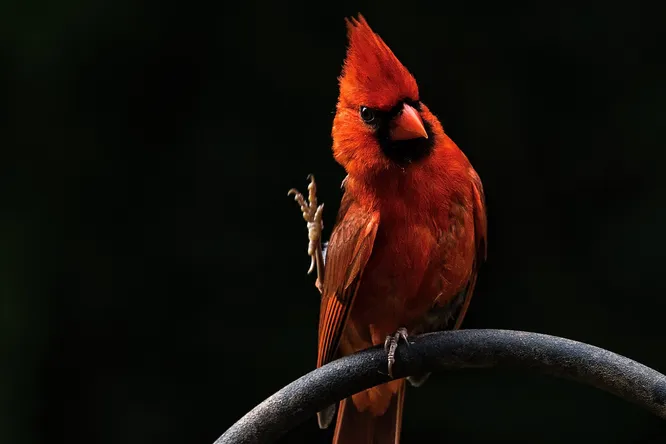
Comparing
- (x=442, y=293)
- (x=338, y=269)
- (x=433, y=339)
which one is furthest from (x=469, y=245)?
(x=433, y=339)

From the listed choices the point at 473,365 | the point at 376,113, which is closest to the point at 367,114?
the point at 376,113

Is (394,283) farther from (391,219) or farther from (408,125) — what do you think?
(408,125)

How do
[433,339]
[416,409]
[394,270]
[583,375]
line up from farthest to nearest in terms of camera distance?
[416,409]
[394,270]
[433,339]
[583,375]

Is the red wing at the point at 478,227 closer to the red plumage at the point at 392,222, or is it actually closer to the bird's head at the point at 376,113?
the red plumage at the point at 392,222

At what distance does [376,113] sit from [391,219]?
0.18 meters

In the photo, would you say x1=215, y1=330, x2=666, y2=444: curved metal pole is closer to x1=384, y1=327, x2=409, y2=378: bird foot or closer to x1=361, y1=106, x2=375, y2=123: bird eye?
x1=384, y1=327, x2=409, y2=378: bird foot

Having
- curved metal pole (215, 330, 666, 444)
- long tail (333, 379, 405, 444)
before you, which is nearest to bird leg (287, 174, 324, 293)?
long tail (333, 379, 405, 444)

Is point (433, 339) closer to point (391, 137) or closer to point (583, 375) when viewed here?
point (583, 375)

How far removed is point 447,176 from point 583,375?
1.69 ft

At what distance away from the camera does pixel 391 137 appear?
5.13ft

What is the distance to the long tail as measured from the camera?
5.76 ft

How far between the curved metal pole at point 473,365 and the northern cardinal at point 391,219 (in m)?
0.24

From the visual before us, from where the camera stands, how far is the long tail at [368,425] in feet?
5.76

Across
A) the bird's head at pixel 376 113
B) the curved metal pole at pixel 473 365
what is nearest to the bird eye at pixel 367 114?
the bird's head at pixel 376 113
